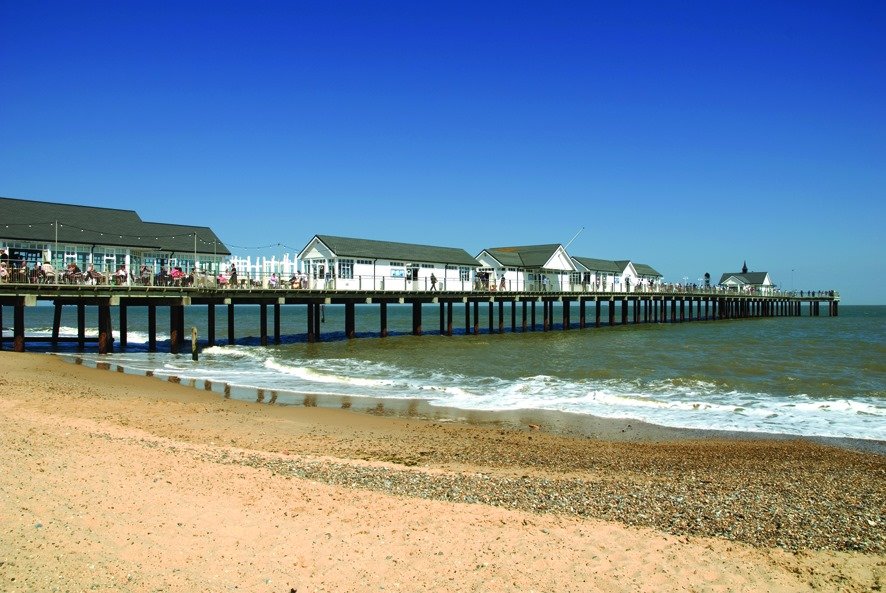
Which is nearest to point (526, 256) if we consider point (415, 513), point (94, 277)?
point (94, 277)

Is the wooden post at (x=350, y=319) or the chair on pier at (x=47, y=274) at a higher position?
the chair on pier at (x=47, y=274)

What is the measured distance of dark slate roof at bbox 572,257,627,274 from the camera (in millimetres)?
60169

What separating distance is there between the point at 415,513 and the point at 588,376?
57.0 ft

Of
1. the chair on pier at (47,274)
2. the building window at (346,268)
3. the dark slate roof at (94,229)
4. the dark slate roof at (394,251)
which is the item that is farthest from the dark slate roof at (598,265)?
the chair on pier at (47,274)

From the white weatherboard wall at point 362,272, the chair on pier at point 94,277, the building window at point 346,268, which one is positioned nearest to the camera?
the chair on pier at point 94,277

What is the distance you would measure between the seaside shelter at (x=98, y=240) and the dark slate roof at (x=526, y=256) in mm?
23156

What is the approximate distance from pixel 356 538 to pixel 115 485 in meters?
3.07

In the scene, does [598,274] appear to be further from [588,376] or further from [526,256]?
[588,376]

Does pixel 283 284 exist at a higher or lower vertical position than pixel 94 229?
lower

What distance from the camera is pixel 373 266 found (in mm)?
40219

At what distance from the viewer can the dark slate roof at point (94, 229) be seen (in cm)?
2947

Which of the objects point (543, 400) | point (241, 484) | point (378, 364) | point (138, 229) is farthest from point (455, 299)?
point (241, 484)

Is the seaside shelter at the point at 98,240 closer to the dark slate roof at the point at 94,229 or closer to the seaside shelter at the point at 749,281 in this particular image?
the dark slate roof at the point at 94,229

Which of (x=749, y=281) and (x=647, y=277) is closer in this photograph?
(x=647, y=277)
